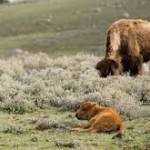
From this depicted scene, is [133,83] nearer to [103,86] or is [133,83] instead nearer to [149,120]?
[103,86]

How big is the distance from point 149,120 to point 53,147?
305cm

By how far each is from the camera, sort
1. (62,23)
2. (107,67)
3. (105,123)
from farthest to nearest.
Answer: (62,23), (107,67), (105,123)

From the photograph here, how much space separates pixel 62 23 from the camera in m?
51.2

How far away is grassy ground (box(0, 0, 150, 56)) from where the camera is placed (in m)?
41.3

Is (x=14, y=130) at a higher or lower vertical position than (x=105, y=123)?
lower

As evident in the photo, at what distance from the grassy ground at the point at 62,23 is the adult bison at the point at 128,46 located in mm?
16236

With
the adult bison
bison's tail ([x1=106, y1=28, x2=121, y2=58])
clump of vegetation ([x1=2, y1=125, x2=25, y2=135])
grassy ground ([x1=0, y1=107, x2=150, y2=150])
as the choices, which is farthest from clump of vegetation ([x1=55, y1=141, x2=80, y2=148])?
bison's tail ([x1=106, y1=28, x2=121, y2=58])

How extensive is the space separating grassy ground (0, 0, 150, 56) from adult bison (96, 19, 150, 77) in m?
16.2

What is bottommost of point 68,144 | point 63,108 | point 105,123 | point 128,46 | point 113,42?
point 63,108

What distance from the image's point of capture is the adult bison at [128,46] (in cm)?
1909

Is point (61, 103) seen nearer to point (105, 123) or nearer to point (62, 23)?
point (105, 123)

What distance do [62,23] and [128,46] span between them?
31.9 metres

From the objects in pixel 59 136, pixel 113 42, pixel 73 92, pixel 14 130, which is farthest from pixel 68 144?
pixel 113 42

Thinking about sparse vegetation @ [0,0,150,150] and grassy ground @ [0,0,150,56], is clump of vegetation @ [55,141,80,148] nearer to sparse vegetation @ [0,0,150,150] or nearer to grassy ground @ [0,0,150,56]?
sparse vegetation @ [0,0,150,150]
